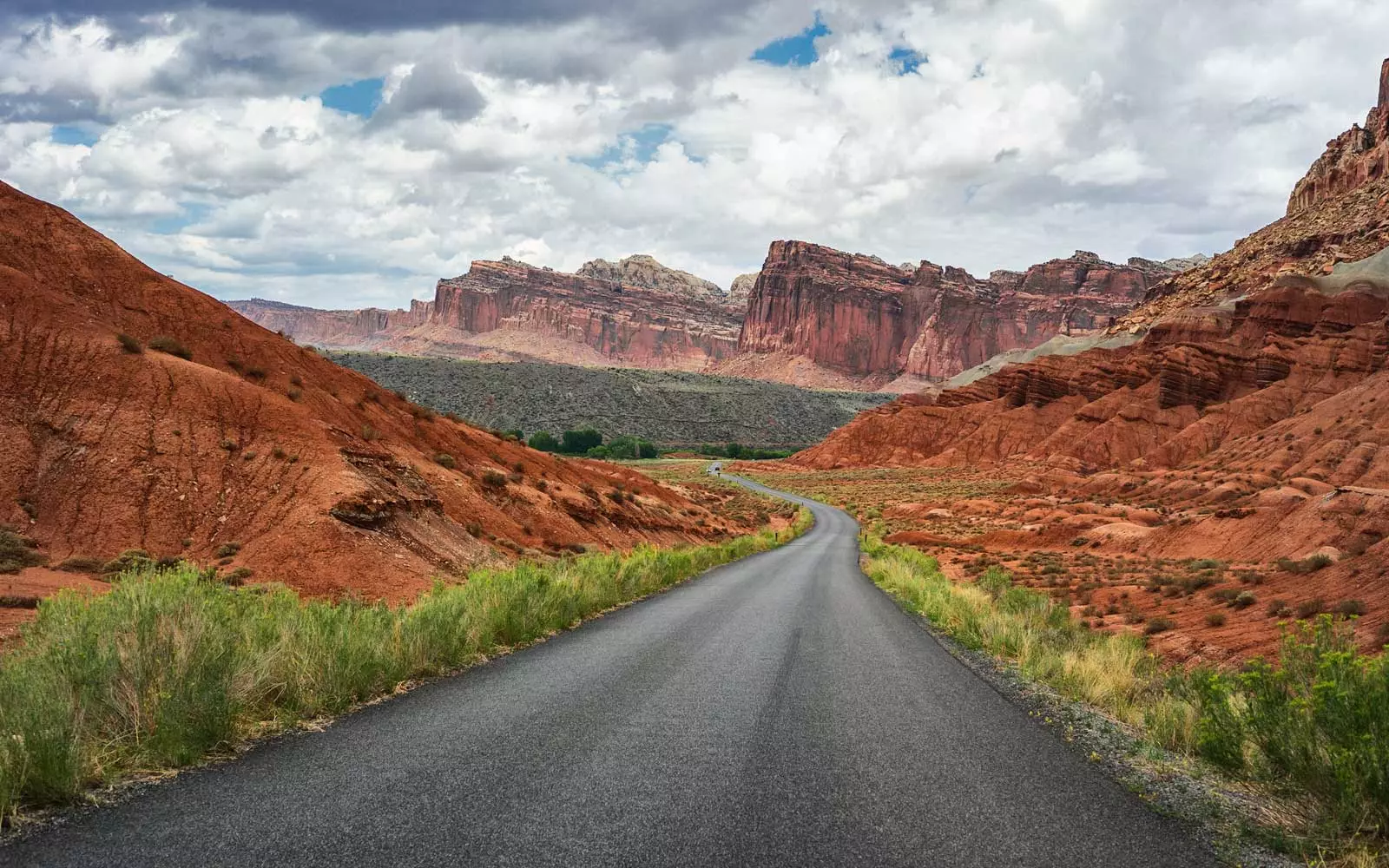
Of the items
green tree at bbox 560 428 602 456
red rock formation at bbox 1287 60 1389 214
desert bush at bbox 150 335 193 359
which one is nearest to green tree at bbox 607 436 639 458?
green tree at bbox 560 428 602 456

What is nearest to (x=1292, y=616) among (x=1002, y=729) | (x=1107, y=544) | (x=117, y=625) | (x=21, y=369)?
(x=1002, y=729)

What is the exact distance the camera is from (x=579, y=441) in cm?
12756

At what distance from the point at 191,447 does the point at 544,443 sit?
332ft

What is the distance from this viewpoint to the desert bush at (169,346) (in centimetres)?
2331

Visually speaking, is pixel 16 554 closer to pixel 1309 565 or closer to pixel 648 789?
pixel 648 789

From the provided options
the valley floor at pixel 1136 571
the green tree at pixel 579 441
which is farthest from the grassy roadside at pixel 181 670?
the green tree at pixel 579 441

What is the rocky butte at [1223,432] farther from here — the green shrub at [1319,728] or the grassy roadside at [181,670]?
the grassy roadside at [181,670]

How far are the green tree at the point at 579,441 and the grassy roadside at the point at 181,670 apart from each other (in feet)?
373

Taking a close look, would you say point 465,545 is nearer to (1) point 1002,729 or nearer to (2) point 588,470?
(1) point 1002,729

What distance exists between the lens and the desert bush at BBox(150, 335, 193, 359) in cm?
2331

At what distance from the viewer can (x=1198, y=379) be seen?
8675 centimetres

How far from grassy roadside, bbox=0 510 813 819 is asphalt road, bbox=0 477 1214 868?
16.1 inches

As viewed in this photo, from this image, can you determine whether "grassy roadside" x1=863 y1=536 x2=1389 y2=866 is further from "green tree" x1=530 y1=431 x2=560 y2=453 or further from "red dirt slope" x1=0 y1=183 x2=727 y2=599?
"green tree" x1=530 y1=431 x2=560 y2=453

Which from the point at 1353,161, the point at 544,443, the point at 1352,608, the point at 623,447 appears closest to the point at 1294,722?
the point at 1352,608
